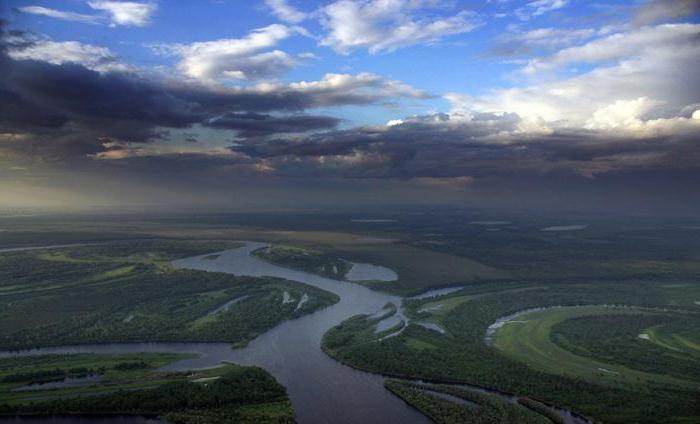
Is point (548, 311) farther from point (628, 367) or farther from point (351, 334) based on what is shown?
point (351, 334)

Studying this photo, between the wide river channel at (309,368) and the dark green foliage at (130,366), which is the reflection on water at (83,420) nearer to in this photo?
the wide river channel at (309,368)

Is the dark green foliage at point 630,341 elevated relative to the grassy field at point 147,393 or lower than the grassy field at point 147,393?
lower

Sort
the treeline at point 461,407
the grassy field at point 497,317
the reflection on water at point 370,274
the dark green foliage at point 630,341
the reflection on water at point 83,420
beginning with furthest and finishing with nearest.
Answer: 1. the reflection on water at point 370,274
2. the dark green foliage at point 630,341
3. the grassy field at point 497,317
4. the reflection on water at point 83,420
5. the treeline at point 461,407

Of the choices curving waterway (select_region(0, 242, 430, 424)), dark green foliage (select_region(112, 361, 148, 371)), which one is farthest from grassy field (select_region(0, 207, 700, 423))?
dark green foliage (select_region(112, 361, 148, 371))

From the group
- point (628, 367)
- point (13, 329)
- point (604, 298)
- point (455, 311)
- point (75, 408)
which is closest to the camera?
point (75, 408)

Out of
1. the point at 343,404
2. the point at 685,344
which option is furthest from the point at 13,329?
the point at 685,344

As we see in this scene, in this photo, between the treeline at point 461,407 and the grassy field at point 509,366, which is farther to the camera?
the grassy field at point 509,366

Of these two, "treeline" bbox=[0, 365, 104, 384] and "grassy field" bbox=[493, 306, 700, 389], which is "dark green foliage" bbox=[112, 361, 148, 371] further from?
"grassy field" bbox=[493, 306, 700, 389]

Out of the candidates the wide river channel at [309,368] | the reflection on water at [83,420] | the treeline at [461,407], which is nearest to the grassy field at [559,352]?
the wide river channel at [309,368]
